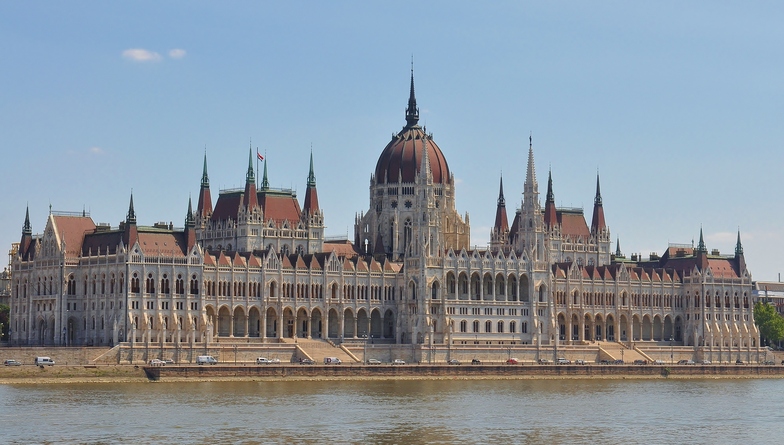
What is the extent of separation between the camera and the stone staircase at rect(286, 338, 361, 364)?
179 metres

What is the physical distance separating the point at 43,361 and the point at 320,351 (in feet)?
110

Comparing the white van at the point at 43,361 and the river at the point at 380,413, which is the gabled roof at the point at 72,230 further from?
the river at the point at 380,413

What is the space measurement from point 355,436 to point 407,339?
83649 mm

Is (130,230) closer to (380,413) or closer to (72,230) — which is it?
(72,230)

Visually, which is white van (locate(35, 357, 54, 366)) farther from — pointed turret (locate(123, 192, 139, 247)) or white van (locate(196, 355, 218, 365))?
pointed turret (locate(123, 192, 139, 247))

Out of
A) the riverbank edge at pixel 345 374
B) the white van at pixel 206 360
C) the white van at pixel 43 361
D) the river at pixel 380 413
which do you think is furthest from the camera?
the white van at pixel 206 360

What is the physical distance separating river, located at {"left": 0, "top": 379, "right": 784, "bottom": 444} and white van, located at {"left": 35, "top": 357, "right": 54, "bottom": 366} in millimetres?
4904

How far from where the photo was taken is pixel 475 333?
196 m

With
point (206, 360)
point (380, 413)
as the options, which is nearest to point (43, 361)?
point (206, 360)

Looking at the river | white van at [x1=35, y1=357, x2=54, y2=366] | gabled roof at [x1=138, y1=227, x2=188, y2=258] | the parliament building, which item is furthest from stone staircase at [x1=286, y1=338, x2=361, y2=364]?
white van at [x1=35, y1=357, x2=54, y2=366]

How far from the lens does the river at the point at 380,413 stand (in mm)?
109938

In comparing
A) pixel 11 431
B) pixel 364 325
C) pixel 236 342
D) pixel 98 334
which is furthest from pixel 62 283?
pixel 11 431

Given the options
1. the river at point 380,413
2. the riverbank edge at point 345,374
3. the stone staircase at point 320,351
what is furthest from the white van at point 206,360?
the stone staircase at point 320,351

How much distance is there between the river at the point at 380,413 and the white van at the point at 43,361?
4904 millimetres
